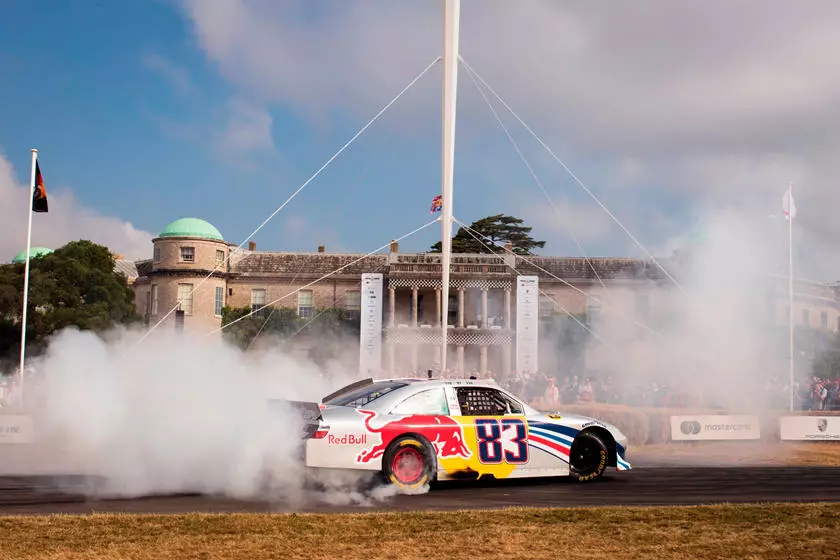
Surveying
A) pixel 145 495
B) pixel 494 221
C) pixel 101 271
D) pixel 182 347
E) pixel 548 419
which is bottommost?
pixel 145 495

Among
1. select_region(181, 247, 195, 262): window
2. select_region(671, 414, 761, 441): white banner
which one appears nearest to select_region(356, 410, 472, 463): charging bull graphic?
select_region(671, 414, 761, 441): white banner

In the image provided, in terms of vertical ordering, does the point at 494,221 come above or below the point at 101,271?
above

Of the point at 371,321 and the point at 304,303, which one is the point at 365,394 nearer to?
the point at 371,321

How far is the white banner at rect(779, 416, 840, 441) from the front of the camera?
22.7 metres

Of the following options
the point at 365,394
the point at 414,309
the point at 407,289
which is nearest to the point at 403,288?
the point at 407,289

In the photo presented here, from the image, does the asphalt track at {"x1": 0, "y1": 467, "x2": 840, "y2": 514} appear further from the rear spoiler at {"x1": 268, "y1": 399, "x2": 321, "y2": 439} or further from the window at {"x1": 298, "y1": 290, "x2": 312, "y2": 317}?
the window at {"x1": 298, "y1": 290, "x2": 312, "y2": 317}

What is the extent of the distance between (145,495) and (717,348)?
20962 mm

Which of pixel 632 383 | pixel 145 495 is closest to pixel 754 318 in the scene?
pixel 632 383

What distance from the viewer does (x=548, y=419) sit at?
12.6m

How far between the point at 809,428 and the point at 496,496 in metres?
15.0

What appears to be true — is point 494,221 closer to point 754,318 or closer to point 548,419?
point 754,318

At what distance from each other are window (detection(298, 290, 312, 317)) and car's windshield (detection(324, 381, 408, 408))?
66.4 m

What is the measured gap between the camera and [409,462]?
11.5 metres

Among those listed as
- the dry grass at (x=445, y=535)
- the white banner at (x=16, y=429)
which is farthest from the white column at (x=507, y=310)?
the dry grass at (x=445, y=535)
